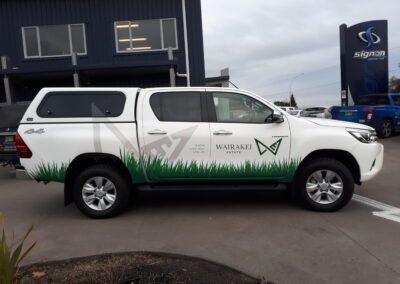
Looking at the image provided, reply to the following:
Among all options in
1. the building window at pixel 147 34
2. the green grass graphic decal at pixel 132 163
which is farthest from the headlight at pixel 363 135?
the building window at pixel 147 34

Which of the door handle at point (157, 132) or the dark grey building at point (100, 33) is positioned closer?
the door handle at point (157, 132)

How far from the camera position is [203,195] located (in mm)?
6340

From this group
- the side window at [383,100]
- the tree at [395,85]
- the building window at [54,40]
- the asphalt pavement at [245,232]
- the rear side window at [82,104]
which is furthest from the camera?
the tree at [395,85]

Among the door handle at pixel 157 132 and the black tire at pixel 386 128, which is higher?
the door handle at pixel 157 132

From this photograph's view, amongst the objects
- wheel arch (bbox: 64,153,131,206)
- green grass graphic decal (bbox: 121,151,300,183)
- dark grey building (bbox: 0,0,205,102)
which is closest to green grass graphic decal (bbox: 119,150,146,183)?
green grass graphic decal (bbox: 121,151,300,183)

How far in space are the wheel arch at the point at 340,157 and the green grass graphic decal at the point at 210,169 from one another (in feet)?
0.75

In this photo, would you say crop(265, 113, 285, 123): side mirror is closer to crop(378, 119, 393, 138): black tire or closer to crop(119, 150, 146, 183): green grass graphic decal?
crop(119, 150, 146, 183): green grass graphic decal

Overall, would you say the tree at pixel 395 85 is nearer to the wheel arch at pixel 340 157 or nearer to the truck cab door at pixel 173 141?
the wheel arch at pixel 340 157

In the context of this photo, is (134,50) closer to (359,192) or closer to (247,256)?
(359,192)

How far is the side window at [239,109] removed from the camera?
202 inches

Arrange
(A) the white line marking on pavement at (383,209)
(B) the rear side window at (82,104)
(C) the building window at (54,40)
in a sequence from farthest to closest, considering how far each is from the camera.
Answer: (C) the building window at (54,40)
(B) the rear side window at (82,104)
(A) the white line marking on pavement at (383,209)

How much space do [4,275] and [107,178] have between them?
8.71ft

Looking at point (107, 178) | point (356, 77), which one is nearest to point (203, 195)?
point (107, 178)

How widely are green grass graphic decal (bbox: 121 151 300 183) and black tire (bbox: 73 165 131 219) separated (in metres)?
0.24
